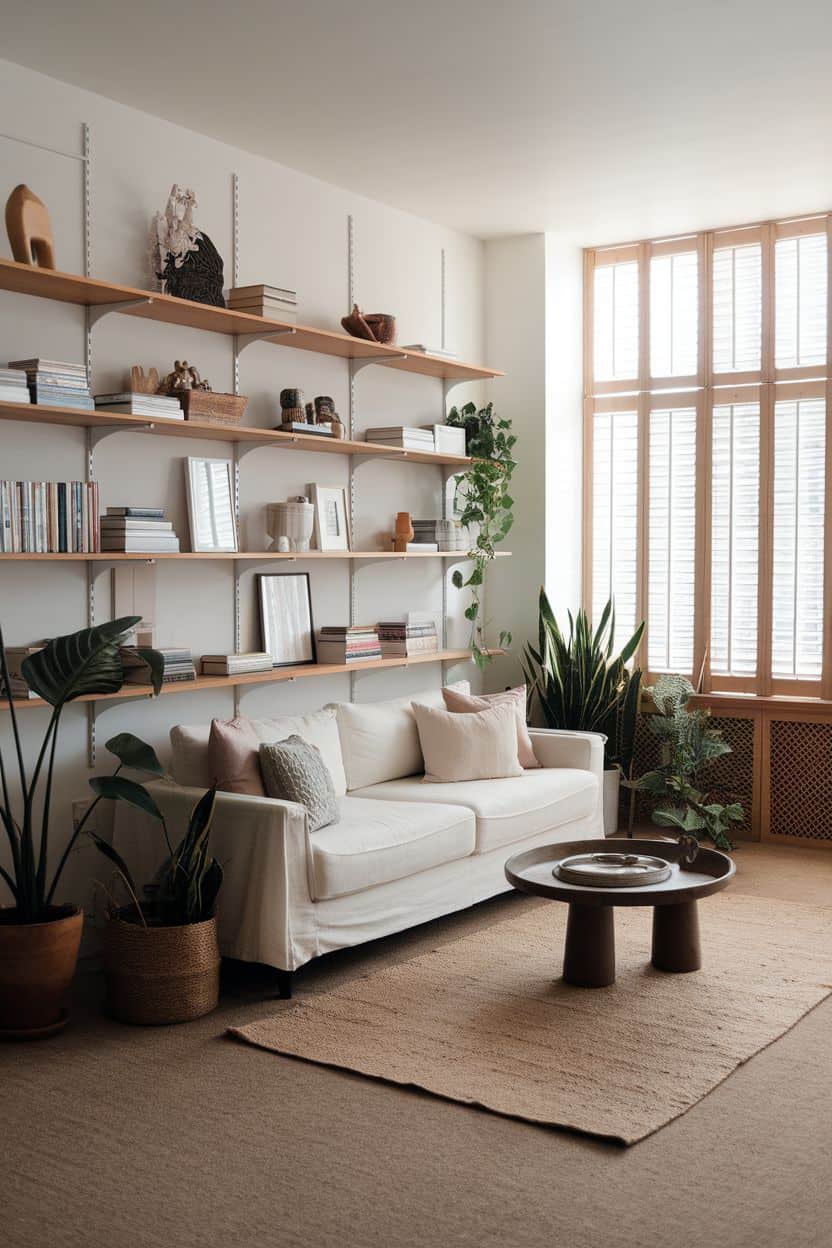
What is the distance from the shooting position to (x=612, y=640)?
6.61 metres

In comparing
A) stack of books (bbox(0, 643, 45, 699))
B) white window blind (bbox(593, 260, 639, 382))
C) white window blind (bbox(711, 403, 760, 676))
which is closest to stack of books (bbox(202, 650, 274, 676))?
stack of books (bbox(0, 643, 45, 699))

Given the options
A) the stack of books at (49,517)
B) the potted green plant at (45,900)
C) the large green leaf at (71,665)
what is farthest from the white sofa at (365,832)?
the stack of books at (49,517)

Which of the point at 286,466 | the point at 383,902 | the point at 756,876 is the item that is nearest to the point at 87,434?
the point at 286,466

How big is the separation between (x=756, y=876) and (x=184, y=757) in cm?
273

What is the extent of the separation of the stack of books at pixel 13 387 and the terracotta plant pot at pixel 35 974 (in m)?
1.61

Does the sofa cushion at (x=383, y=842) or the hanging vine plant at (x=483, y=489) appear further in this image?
the hanging vine plant at (x=483, y=489)

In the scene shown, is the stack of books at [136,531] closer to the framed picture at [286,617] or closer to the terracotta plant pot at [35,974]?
the framed picture at [286,617]

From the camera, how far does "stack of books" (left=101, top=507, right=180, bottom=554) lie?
4.37 meters

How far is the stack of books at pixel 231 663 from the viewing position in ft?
15.8

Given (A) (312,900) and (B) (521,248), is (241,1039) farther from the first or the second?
(B) (521,248)

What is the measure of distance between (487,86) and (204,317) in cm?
132

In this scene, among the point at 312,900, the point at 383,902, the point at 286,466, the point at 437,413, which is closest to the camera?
the point at 312,900

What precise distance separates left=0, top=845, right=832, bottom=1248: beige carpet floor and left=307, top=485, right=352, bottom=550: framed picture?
237cm

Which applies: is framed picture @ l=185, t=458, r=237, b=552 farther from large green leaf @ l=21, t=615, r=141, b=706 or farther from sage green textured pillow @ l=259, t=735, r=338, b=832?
large green leaf @ l=21, t=615, r=141, b=706
